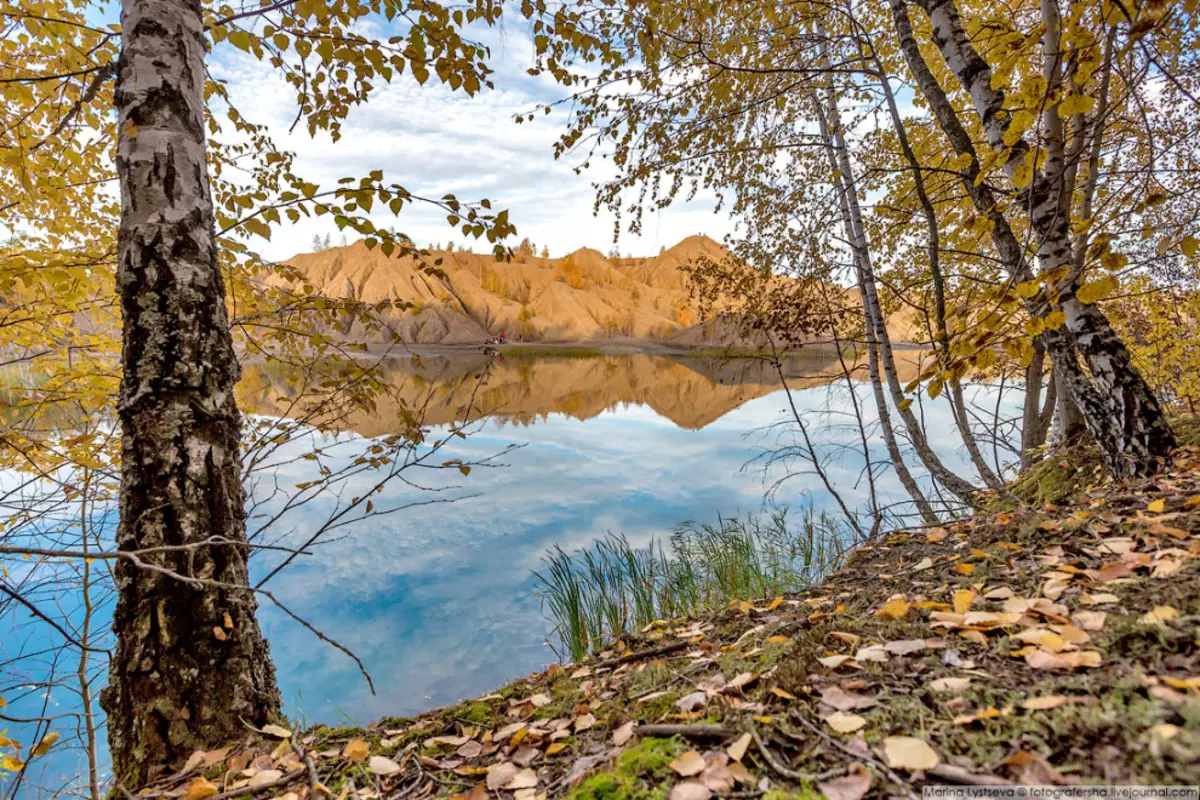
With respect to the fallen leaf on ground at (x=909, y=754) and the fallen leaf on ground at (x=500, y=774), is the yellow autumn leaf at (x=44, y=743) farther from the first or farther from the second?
the fallen leaf on ground at (x=909, y=754)

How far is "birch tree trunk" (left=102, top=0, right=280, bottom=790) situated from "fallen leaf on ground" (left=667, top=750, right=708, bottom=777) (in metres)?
1.52

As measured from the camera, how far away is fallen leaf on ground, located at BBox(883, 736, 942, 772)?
2.86 feet

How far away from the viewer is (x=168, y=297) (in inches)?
70.3

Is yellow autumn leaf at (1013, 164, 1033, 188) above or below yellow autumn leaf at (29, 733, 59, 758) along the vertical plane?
above

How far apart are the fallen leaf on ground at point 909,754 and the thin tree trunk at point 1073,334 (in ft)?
8.23

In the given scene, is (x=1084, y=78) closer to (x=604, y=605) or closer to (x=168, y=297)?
(x=168, y=297)

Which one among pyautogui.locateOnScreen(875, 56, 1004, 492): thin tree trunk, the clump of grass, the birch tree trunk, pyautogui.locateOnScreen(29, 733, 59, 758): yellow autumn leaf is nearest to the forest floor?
the birch tree trunk

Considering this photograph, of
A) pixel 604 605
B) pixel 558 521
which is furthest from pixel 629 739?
pixel 558 521

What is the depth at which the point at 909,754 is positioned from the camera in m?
0.90

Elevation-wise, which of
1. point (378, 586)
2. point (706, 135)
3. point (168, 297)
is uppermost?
point (706, 135)

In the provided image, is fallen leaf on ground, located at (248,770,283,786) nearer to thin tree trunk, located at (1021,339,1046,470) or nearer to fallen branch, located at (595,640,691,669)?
fallen branch, located at (595,640,691,669)

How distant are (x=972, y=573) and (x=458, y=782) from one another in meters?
1.89

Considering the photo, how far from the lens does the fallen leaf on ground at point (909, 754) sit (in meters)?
0.87

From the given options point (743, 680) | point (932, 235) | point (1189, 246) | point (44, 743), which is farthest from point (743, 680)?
point (932, 235)
